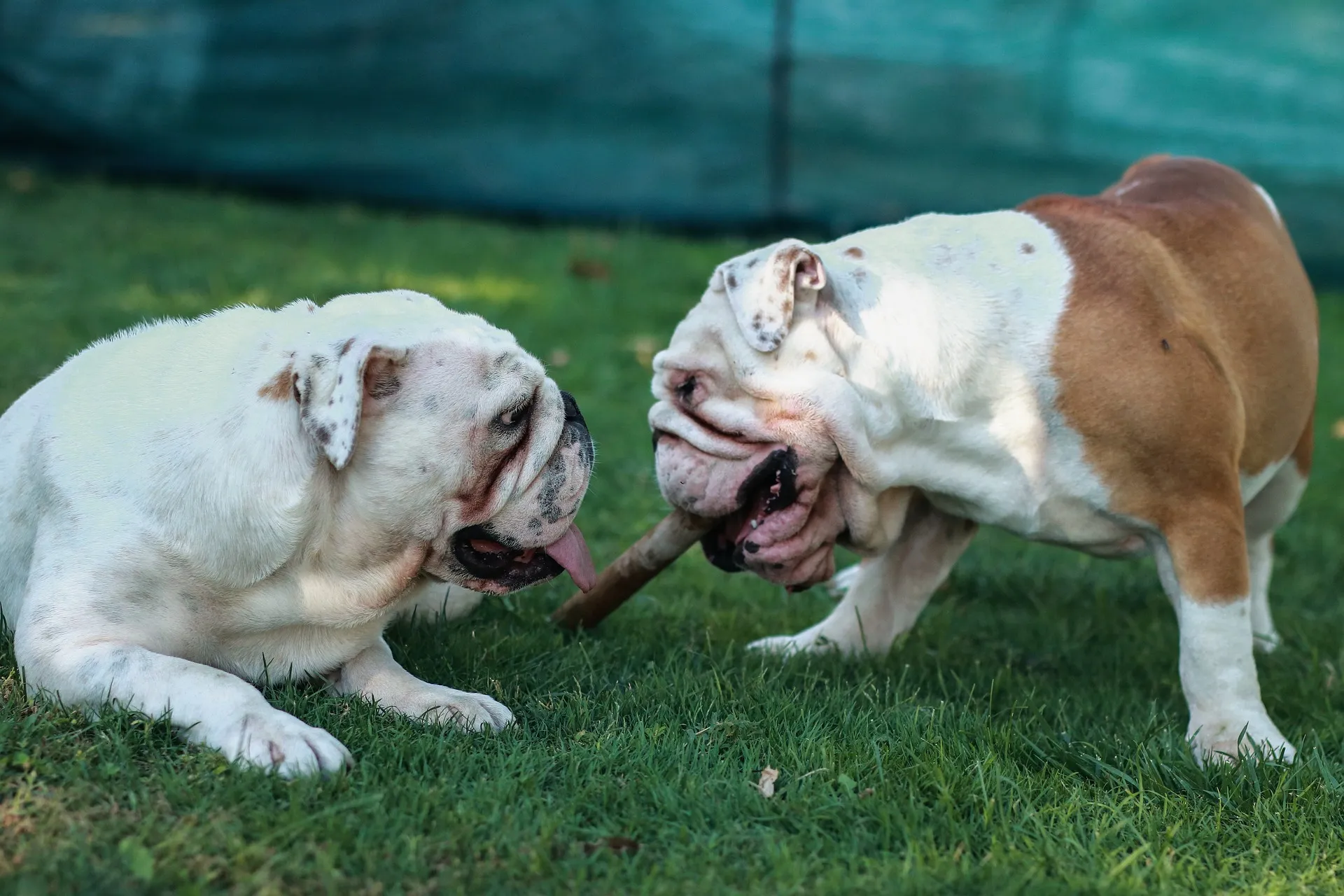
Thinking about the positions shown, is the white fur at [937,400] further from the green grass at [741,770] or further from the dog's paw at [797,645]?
the dog's paw at [797,645]

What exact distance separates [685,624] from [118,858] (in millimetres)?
2269

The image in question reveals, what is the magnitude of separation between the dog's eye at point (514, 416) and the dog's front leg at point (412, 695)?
27.0 inches

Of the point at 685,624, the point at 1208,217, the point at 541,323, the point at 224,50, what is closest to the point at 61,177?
the point at 224,50

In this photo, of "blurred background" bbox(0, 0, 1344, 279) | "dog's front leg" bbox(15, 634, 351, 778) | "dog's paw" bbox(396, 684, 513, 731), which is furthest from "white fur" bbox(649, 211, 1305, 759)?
"blurred background" bbox(0, 0, 1344, 279)

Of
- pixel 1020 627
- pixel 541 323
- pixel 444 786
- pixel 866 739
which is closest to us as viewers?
pixel 444 786

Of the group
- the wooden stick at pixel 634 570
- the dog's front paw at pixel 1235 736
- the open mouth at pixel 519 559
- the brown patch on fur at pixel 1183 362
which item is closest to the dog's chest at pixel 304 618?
the open mouth at pixel 519 559

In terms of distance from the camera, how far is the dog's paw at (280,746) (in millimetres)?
2998

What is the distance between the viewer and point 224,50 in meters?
11.3

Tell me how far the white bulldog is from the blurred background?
25.8ft

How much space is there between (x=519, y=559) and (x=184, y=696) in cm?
93

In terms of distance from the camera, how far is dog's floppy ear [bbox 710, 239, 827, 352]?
12.6 ft

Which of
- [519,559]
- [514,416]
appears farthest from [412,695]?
[514,416]

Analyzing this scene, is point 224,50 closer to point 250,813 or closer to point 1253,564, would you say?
point 1253,564

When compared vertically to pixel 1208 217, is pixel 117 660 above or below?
below
